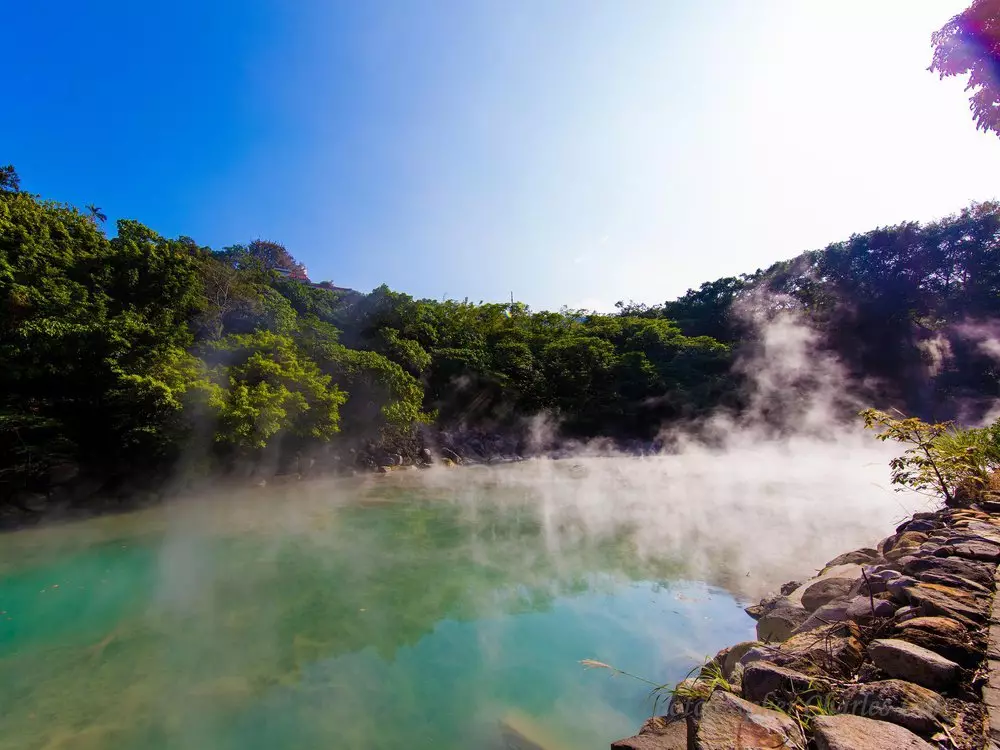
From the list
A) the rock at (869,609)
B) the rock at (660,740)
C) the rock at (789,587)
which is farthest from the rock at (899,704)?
the rock at (789,587)

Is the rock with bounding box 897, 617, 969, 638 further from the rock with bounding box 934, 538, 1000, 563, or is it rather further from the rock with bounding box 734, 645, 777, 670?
the rock with bounding box 934, 538, 1000, 563

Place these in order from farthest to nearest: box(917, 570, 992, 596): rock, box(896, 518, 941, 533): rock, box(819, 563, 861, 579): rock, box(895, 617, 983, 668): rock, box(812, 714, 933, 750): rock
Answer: box(896, 518, 941, 533): rock
box(819, 563, 861, 579): rock
box(917, 570, 992, 596): rock
box(895, 617, 983, 668): rock
box(812, 714, 933, 750): rock

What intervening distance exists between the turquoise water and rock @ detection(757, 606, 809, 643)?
51cm

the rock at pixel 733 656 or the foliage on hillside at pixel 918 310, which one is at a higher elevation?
the foliage on hillside at pixel 918 310

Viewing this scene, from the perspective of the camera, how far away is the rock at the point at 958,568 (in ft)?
8.52

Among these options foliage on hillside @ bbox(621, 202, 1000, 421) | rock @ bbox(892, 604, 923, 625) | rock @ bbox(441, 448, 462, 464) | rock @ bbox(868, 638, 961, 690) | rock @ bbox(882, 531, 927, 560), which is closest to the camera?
rock @ bbox(868, 638, 961, 690)

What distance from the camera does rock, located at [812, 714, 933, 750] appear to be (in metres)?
1.32

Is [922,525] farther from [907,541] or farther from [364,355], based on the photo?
[364,355]

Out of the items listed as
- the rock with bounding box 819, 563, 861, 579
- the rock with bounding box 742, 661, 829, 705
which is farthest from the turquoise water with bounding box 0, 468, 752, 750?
the rock with bounding box 742, 661, 829, 705

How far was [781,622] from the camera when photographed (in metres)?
3.55

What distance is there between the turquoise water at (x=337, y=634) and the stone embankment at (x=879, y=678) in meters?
1.20

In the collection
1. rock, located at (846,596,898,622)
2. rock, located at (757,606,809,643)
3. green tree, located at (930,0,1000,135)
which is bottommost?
rock, located at (757,606,809,643)

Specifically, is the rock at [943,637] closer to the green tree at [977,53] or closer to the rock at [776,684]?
the rock at [776,684]

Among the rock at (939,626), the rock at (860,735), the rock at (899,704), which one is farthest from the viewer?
the rock at (939,626)
